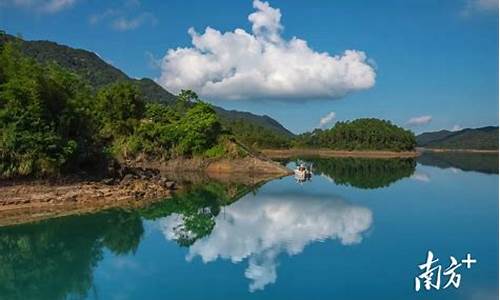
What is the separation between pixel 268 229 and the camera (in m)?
20.0

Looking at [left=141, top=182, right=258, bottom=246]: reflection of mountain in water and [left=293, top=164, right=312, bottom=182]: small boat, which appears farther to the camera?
[left=293, top=164, right=312, bottom=182]: small boat

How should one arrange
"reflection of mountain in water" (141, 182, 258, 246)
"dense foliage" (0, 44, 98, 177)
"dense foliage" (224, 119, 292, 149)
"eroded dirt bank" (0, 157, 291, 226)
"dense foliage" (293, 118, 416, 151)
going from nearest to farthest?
"reflection of mountain in water" (141, 182, 258, 246) < "eroded dirt bank" (0, 157, 291, 226) < "dense foliage" (0, 44, 98, 177) < "dense foliage" (224, 119, 292, 149) < "dense foliage" (293, 118, 416, 151)

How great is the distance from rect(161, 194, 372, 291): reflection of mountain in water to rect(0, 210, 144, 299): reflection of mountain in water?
2053 millimetres

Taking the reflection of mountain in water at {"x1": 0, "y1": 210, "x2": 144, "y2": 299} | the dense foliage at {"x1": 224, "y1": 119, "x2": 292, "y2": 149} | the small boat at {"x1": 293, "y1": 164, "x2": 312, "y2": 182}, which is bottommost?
the reflection of mountain in water at {"x1": 0, "y1": 210, "x2": 144, "y2": 299}

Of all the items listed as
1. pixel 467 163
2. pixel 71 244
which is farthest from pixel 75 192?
pixel 467 163

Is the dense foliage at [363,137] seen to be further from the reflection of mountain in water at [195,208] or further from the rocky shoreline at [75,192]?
the rocky shoreline at [75,192]

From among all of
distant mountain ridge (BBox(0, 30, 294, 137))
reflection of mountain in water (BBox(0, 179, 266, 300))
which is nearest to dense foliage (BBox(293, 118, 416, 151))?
distant mountain ridge (BBox(0, 30, 294, 137))

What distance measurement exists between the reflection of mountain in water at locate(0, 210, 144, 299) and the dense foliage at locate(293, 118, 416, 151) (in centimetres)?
8515

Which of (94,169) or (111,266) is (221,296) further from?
(94,169)

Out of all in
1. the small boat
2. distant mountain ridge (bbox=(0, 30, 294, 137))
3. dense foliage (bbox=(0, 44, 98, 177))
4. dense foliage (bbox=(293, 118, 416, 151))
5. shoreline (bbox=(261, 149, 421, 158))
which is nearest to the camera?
dense foliage (bbox=(0, 44, 98, 177))

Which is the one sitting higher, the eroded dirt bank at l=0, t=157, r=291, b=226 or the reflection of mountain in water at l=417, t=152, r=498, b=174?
the reflection of mountain in water at l=417, t=152, r=498, b=174

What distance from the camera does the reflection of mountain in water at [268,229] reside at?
1530 cm

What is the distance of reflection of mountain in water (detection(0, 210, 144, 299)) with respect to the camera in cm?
1245

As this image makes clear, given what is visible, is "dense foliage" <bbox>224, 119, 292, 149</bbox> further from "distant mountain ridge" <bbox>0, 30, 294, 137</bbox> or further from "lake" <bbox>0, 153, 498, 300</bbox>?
"lake" <bbox>0, 153, 498, 300</bbox>
